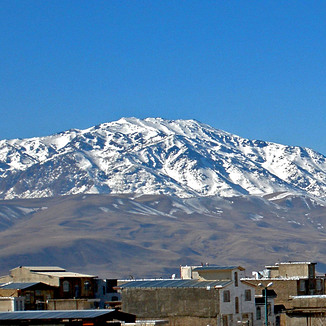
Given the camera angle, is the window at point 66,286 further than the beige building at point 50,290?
Yes

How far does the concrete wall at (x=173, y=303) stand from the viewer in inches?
2876

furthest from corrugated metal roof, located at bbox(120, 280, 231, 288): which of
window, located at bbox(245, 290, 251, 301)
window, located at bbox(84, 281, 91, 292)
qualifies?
window, located at bbox(84, 281, 91, 292)

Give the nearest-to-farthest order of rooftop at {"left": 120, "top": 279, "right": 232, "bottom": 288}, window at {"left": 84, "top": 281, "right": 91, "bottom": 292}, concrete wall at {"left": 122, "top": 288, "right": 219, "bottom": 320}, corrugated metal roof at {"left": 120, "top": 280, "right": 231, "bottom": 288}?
concrete wall at {"left": 122, "top": 288, "right": 219, "bottom": 320} → rooftop at {"left": 120, "top": 279, "right": 232, "bottom": 288} → corrugated metal roof at {"left": 120, "top": 280, "right": 231, "bottom": 288} → window at {"left": 84, "top": 281, "right": 91, "bottom": 292}

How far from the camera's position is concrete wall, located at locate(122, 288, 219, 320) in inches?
2876

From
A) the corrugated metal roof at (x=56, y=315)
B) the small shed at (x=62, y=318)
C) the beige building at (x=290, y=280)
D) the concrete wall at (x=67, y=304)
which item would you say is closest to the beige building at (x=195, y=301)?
the concrete wall at (x=67, y=304)

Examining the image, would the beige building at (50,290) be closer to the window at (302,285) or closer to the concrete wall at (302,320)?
the concrete wall at (302,320)

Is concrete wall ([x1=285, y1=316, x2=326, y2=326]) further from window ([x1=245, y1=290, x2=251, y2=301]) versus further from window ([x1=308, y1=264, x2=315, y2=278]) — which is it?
window ([x1=308, y1=264, x2=315, y2=278])

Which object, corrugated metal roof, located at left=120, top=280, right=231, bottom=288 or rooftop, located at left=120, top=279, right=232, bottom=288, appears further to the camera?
corrugated metal roof, located at left=120, top=280, right=231, bottom=288

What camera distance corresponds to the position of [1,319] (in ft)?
173

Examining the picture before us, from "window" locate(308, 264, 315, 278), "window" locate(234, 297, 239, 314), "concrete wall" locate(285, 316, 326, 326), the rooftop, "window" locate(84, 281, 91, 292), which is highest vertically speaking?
"window" locate(308, 264, 315, 278)

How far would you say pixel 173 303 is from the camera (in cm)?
7438

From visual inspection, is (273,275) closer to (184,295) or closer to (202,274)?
(202,274)

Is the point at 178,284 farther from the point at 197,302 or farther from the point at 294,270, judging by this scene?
the point at 294,270

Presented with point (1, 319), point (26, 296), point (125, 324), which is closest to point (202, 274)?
point (26, 296)
